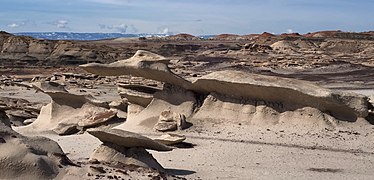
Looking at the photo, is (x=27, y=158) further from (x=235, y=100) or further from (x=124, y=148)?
(x=235, y=100)

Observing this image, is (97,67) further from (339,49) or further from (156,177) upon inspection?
(339,49)

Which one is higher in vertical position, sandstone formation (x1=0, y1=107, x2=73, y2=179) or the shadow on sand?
sandstone formation (x1=0, y1=107, x2=73, y2=179)

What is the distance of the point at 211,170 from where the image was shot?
530 inches

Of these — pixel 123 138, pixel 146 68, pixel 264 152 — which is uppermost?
pixel 146 68

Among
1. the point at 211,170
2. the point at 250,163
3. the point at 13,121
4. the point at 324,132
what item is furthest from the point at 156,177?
the point at 13,121

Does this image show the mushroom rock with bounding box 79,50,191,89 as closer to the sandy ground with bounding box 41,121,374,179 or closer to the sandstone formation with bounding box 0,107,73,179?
the sandy ground with bounding box 41,121,374,179

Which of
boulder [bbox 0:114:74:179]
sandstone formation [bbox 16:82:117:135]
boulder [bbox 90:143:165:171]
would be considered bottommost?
sandstone formation [bbox 16:82:117:135]

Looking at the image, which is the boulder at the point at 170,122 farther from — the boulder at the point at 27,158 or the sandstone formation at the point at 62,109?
the boulder at the point at 27,158

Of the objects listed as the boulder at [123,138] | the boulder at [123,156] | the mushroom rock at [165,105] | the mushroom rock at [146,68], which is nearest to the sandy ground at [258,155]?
the boulder at [123,156]

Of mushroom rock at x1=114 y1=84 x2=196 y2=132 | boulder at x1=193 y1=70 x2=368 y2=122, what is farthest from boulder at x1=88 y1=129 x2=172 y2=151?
mushroom rock at x1=114 y1=84 x2=196 y2=132

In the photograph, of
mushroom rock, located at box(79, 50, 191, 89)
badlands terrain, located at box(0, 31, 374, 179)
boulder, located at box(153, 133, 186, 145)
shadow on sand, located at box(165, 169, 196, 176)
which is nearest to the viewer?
badlands terrain, located at box(0, 31, 374, 179)

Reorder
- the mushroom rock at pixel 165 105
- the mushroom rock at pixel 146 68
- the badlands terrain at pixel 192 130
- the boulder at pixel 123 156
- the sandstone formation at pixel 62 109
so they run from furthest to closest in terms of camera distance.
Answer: the sandstone formation at pixel 62 109
the mushroom rock at pixel 165 105
the mushroom rock at pixel 146 68
the boulder at pixel 123 156
the badlands terrain at pixel 192 130

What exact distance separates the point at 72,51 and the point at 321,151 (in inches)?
2177

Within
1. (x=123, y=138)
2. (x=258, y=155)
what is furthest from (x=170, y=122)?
(x=123, y=138)
